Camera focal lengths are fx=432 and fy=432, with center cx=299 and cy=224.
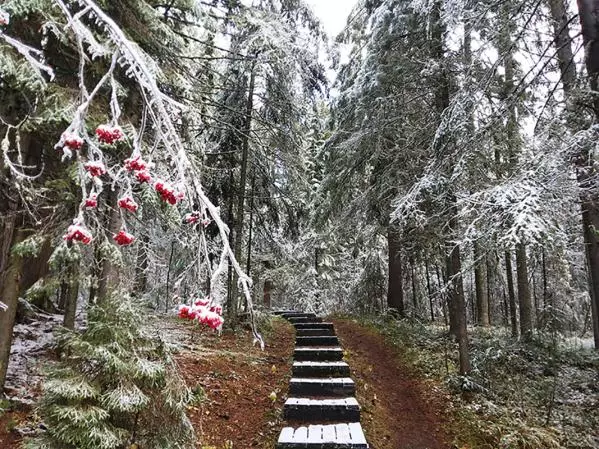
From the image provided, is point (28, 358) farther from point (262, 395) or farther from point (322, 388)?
point (322, 388)

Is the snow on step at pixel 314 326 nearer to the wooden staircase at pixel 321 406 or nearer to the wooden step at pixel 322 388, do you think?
the wooden staircase at pixel 321 406

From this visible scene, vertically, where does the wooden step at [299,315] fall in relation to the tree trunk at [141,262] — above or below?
below

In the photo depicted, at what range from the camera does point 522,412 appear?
7.06 meters

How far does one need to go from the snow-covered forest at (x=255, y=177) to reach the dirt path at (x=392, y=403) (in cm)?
50

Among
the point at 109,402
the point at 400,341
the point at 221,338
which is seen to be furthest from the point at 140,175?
the point at 400,341

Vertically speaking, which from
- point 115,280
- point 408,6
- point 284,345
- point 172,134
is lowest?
point 284,345

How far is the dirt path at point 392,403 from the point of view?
631 cm

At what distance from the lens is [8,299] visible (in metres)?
5.14

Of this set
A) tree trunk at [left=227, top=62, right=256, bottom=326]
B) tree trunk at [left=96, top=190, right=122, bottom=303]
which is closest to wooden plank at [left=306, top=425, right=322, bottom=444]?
tree trunk at [left=96, top=190, right=122, bottom=303]

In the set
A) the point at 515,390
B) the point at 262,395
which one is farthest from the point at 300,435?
the point at 515,390

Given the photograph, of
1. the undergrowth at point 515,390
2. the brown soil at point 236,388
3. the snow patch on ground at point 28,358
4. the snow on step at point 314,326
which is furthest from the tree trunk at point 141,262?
the undergrowth at point 515,390

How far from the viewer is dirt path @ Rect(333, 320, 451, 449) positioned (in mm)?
6309

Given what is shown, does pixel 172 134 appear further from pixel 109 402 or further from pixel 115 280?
pixel 115 280

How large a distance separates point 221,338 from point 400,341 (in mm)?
4449
